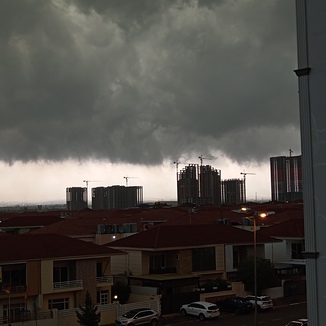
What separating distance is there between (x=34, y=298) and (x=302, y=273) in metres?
28.3

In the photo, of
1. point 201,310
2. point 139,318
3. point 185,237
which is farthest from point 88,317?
point 185,237

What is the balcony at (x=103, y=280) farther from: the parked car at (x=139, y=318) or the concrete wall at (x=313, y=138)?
the concrete wall at (x=313, y=138)

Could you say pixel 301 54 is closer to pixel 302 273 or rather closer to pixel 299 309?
pixel 299 309

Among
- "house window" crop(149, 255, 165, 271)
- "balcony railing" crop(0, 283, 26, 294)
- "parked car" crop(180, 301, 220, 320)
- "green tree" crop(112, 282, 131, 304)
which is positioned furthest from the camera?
"house window" crop(149, 255, 165, 271)

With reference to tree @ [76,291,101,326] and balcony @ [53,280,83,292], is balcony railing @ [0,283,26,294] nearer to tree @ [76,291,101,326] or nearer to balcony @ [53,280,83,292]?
balcony @ [53,280,83,292]

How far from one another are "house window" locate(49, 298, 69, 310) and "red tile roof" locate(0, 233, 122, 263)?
2.89 meters

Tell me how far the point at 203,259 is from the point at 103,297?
11.7 metres

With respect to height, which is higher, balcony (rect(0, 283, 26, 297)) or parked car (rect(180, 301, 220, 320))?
balcony (rect(0, 283, 26, 297))

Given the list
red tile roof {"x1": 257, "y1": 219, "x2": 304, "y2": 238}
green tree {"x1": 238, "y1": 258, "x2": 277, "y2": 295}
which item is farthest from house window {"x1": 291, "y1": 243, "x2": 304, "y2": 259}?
green tree {"x1": 238, "y1": 258, "x2": 277, "y2": 295}

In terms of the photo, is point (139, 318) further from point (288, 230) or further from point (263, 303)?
point (288, 230)

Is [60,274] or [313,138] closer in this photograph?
[313,138]

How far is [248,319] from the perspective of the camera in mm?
39312

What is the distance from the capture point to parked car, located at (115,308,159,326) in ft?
120

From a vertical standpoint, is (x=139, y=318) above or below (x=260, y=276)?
below
